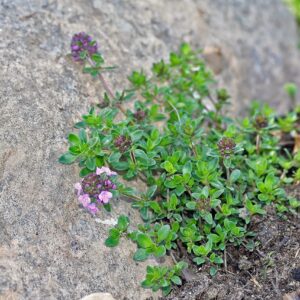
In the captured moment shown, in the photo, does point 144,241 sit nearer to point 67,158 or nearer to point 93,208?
point 93,208

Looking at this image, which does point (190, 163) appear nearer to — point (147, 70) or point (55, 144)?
point (55, 144)

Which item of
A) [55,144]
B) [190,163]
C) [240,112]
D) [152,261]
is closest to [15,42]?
[55,144]

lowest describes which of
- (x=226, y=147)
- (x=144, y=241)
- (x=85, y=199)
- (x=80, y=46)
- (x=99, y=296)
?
(x=99, y=296)

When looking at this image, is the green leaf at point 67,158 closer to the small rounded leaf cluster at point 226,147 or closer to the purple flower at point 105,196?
the purple flower at point 105,196

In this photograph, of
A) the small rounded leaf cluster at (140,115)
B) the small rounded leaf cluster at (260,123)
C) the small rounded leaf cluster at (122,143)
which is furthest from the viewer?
the small rounded leaf cluster at (260,123)

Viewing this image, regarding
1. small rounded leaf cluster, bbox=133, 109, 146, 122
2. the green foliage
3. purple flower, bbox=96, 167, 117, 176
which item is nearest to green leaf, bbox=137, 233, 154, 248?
the green foliage

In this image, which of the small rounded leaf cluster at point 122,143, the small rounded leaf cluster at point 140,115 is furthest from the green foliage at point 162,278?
the small rounded leaf cluster at point 140,115

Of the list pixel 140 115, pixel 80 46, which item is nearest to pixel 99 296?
pixel 140 115
